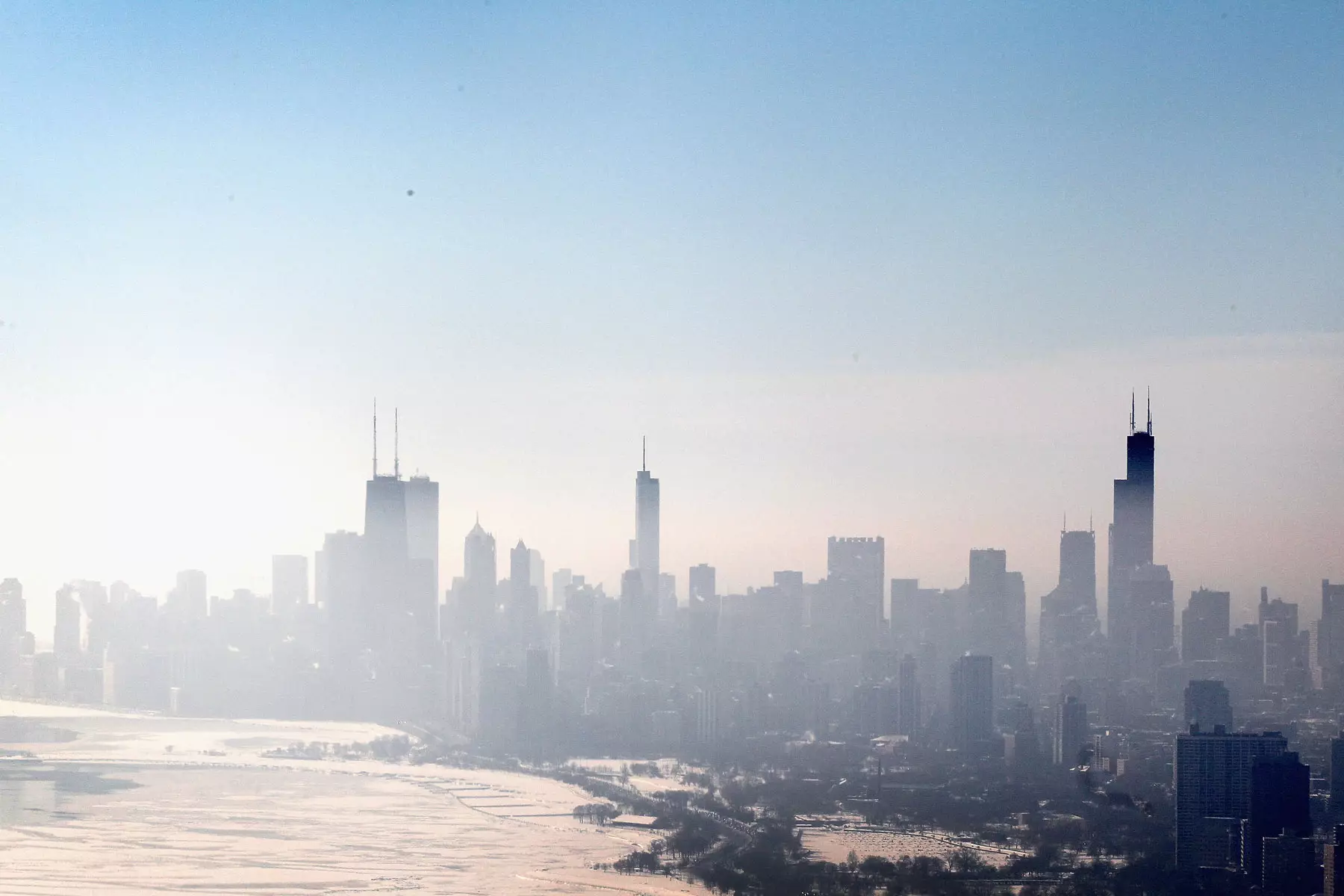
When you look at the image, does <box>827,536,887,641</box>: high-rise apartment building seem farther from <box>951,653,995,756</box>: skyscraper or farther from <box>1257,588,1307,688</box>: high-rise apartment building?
<box>1257,588,1307,688</box>: high-rise apartment building

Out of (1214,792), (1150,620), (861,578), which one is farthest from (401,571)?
(1214,792)

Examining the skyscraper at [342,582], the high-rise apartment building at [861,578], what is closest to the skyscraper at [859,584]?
the high-rise apartment building at [861,578]

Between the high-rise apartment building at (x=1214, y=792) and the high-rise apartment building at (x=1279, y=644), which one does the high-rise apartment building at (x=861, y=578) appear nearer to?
the high-rise apartment building at (x=1279, y=644)

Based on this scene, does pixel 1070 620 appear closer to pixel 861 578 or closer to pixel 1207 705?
pixel 861 578

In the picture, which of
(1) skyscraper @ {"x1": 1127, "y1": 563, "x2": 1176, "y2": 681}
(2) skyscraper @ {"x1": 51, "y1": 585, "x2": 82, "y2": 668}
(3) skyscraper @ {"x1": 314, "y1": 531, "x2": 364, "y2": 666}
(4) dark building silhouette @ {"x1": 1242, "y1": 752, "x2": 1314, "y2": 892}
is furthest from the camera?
(3) skyscraper @ {"x1": 314, "y1": 531, "x2": 364, "y2": 666}

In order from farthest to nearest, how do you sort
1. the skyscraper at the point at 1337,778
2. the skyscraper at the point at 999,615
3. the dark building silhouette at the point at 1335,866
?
the skyscraper at the point at 999,615 < the skyscraper at the point at 1337,778 < the dark building silhouette at the point at 1335,866

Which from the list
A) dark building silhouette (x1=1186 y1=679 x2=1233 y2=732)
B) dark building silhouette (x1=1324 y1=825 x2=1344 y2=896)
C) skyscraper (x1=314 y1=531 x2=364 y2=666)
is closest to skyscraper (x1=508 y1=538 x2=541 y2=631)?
skyscraper (x1=314 y1=531 x2=364 y2=666)

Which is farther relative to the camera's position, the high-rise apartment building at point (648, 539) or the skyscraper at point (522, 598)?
the skyscraper at point (522, 598)
